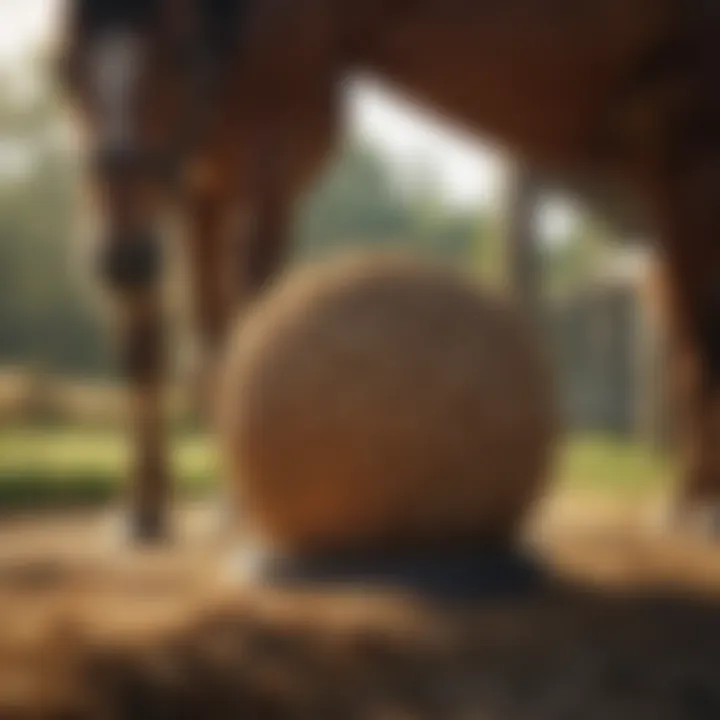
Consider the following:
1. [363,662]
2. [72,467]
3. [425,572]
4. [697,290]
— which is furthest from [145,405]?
[72,467]

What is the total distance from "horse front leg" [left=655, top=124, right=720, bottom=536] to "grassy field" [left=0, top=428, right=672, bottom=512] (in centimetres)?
143

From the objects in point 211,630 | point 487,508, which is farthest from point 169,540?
point 211,630

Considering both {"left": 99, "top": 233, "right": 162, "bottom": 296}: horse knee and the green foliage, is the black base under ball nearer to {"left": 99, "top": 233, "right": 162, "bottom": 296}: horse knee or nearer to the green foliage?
{"left": 99, "top": 233, "right": 162, "bottom": 296}: horse knee

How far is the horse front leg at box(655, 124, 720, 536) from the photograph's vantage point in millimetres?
6117

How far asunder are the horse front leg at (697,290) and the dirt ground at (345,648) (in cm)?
117

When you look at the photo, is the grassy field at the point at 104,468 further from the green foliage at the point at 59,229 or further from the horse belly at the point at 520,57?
the horse belly at the point at 520,57

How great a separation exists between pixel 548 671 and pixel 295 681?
0.60 meters

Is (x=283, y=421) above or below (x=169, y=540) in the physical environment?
above

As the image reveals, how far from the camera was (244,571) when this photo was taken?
184 inches

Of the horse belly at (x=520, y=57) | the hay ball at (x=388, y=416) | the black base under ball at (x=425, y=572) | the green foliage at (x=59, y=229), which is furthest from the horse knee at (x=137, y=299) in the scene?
the green foliage at (x=59, y=229)

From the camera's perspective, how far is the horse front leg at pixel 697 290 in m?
6.12

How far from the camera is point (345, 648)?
3479mm

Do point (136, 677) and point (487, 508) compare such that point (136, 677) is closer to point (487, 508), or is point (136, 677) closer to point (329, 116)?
point (487, 508)

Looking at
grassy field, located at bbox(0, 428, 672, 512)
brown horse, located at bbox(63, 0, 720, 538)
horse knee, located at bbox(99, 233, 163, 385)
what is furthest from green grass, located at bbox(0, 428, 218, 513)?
brown horse, located at bbox(63, 0, 720, 538)
